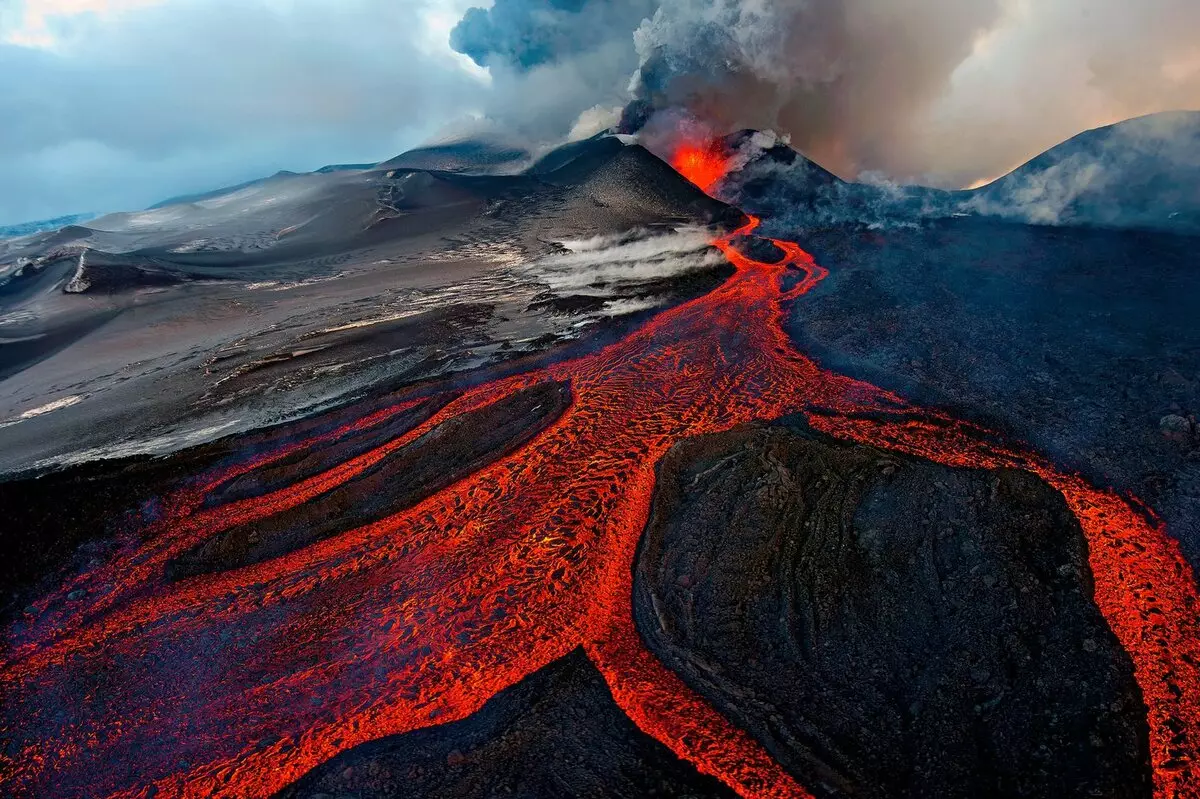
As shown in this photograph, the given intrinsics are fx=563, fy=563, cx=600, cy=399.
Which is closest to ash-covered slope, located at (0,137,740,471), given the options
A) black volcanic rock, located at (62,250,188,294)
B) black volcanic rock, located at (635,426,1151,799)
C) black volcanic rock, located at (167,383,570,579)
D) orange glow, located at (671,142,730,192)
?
black volcanic rock, located at (62,250,188,294)

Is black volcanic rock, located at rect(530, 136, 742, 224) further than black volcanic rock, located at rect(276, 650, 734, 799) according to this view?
Yes

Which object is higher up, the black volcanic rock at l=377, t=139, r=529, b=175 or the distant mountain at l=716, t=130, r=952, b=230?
the black volcanic rock at l=377, t=139, r=529, b=175

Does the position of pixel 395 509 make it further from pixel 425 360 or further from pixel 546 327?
pixel 546 327

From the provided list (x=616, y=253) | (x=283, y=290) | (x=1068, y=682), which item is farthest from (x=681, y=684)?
(x=283, y=290)

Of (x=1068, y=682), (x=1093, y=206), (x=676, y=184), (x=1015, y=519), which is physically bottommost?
(x=1068, y=682)

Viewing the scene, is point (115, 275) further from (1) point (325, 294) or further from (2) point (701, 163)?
(2) point (701, 163)

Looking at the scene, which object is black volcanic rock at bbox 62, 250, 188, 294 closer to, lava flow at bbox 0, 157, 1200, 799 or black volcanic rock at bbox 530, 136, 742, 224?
lava flow at bbox 0, 157, 1200, 799
